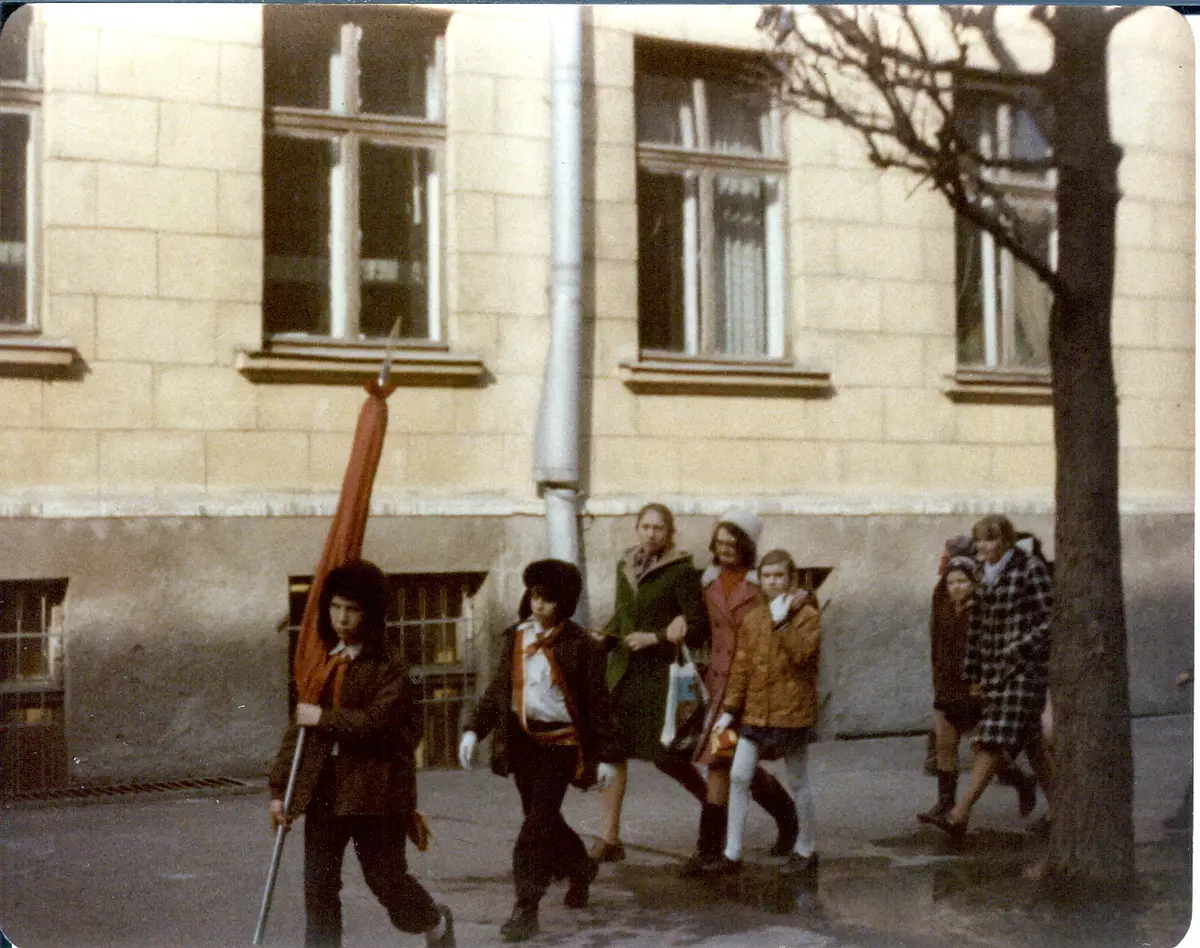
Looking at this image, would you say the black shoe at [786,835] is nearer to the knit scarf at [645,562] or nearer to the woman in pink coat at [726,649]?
the woman in pink coat at [726,649]

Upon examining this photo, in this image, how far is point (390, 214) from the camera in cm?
652

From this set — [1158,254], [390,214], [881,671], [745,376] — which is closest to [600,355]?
[745,376]

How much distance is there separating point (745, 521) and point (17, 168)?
300 centimetres

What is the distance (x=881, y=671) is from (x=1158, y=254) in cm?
196

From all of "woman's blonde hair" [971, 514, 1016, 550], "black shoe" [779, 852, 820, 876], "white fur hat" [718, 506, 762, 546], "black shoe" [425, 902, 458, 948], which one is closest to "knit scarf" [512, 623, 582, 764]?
"black shoe" [425, 902, 458, 948]

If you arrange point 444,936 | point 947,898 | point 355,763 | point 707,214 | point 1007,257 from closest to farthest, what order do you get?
point 355,763 → point 444,936 → point 947,898 → point 1007,257 → point 707,214

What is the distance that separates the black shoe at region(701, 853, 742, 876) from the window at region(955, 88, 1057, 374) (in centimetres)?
222

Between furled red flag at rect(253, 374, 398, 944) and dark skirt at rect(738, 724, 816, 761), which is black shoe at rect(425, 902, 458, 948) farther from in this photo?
dark skirt at rect(738, 724, 816, 761)

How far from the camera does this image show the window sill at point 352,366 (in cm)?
611

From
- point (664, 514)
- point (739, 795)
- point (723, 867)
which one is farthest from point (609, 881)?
point (664, 514)

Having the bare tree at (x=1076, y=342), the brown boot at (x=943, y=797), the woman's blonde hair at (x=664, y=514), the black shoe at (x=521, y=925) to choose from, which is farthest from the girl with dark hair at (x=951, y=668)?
the black shoe at (x=521, y=925)

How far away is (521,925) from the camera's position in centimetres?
549

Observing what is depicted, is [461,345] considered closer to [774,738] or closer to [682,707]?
[682,707]

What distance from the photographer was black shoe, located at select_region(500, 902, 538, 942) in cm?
548
